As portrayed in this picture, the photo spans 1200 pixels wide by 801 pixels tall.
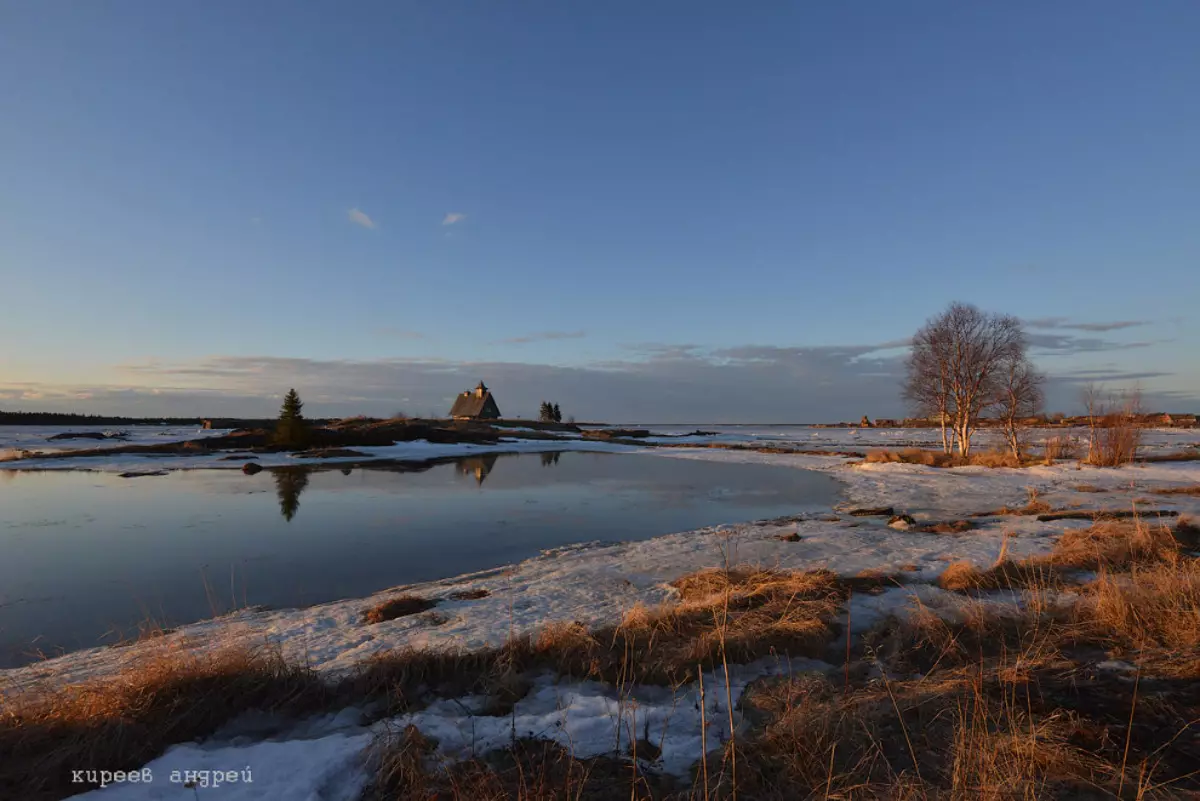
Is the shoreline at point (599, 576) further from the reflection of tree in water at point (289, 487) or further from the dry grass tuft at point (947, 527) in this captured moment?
the reflection of tree in water at point (289, 487)

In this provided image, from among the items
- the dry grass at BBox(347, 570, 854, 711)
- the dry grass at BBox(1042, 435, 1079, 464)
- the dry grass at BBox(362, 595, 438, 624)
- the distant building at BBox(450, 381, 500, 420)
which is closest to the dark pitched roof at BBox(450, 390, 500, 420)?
the distant building at BBox(450, 381, 500, 420)

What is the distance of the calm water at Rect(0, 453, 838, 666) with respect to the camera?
25.1 feet

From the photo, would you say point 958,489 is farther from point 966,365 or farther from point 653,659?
point 653,659

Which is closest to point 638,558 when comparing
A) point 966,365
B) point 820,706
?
point 820,706

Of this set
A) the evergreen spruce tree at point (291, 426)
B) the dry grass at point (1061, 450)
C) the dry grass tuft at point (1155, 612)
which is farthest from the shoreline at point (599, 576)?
the evergreen spruce tree at point (291, 426)

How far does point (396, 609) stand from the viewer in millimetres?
6941

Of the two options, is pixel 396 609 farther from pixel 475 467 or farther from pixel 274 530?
pixel 475 467

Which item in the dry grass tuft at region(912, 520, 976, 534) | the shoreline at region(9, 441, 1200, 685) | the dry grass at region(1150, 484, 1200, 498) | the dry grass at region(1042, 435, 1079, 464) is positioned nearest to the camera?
the shoreline at region(9, 441, 1200, 685)

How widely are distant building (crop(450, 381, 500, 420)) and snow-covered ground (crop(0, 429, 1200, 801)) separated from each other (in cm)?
7495

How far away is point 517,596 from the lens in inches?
296

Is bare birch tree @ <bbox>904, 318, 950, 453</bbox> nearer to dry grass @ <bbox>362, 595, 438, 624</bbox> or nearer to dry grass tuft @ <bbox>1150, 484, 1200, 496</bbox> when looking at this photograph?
dry grass tuft @ <bbox>1150, 484, 1200, 496</bbox>

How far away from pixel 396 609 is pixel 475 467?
2332cm

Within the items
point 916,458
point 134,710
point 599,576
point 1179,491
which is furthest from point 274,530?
point 916,458

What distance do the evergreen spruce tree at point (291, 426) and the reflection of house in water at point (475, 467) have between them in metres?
11.9
